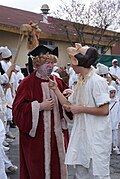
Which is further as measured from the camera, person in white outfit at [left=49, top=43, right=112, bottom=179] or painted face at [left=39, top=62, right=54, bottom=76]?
painted face at [left=39, top=62, right=54, bottom=76]

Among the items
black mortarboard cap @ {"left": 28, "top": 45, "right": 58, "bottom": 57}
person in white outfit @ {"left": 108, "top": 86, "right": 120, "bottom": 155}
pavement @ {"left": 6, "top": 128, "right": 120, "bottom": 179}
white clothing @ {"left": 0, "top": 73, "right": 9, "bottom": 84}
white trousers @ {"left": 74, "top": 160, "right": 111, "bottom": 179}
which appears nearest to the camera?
white trousers @ {"left": 74, "top": 160, "right": 111, "bottom": 179}

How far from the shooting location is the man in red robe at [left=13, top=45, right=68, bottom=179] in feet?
14.0

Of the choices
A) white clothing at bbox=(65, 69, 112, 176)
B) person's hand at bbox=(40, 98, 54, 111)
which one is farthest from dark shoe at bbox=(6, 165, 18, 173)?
white clothing at bbox=(65, 69, 112, 176)

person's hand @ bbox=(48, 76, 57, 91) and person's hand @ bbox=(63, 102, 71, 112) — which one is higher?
person's hand @ bbox=(48, 76, 57, 91)

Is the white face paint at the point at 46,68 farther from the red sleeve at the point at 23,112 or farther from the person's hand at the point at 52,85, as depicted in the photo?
the red sleeve at the point at 23,112

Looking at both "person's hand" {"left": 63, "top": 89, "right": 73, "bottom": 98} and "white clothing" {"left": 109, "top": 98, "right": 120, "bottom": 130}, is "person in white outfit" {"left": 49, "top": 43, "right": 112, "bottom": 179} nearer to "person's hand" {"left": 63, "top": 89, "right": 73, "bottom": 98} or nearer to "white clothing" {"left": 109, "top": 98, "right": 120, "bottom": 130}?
"person's hand" {"left": 63, "top": 89, "right": 73, "bottom": 98}

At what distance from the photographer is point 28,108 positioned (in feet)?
13.9

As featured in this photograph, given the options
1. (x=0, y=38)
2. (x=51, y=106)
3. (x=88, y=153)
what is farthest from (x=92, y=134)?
(x=0, y=38)

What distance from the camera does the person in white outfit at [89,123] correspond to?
12.9 feet

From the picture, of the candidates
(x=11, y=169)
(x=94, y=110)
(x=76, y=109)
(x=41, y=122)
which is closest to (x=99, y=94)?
(x=94, y=110)

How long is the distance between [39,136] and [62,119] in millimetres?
313

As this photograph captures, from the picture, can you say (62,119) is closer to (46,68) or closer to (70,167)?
(46,68)

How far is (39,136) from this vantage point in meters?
4.32

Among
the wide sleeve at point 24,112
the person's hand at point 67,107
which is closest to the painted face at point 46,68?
the wide sleeve at point 24,112
